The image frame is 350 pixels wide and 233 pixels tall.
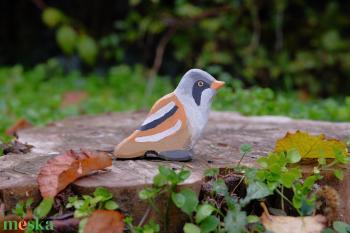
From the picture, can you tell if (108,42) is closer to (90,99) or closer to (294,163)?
(90,99)

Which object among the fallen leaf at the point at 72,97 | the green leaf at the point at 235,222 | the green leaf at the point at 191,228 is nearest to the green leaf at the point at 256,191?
the green leaf at the point at 235,222

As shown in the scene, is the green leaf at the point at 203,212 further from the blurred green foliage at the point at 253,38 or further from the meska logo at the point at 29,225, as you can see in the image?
the blurred green foliage at the point at 253,38

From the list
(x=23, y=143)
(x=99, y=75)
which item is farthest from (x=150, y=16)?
(x=23, y=143)

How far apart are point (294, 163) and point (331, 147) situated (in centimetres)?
13

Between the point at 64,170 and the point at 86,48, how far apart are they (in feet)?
12.7

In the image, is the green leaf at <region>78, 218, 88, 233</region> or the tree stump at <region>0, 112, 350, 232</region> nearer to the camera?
the green leaf at <region>78, 218, 88, 233</region>

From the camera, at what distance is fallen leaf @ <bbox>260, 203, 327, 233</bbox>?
1.91 m

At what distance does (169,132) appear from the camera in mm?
2225

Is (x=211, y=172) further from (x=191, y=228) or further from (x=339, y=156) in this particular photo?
(x=339, y=156)

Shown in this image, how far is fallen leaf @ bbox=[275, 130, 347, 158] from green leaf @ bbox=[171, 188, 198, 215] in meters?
0.41

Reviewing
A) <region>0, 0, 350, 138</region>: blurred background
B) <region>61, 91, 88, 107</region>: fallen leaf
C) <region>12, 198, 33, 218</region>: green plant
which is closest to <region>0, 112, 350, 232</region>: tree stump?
<region>12, 198, 33, 218</region>: green plant

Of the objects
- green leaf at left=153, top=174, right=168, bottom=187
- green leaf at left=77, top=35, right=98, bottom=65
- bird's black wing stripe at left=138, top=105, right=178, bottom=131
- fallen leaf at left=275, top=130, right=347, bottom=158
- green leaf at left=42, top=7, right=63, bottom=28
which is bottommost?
green leaf at left=153, top=174, right=168, bottom=187

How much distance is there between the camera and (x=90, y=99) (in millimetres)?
4781

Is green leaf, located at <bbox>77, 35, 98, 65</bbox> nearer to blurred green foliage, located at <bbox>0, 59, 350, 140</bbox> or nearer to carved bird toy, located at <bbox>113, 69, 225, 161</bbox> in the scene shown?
blurred green foliage, located at <bbox>0, 59, 350, 140</bbox>
